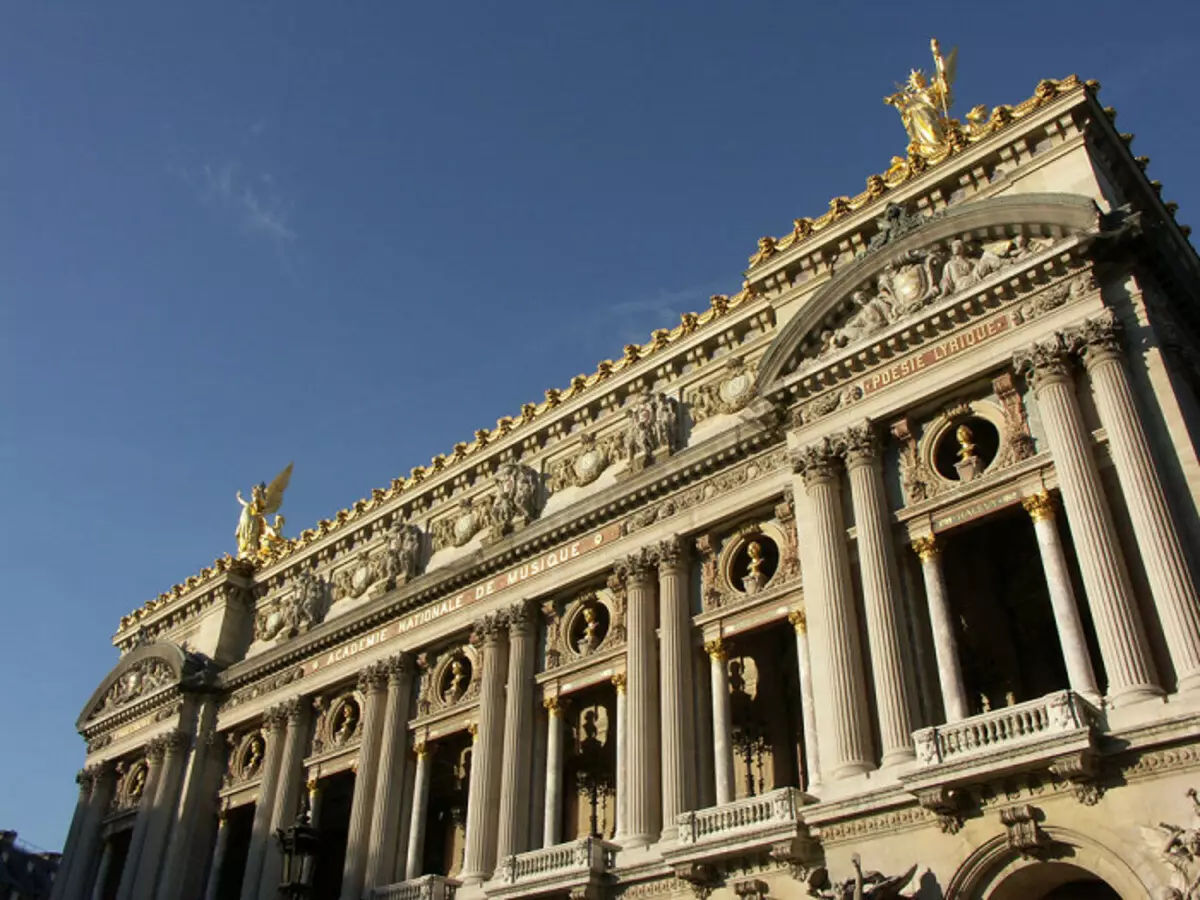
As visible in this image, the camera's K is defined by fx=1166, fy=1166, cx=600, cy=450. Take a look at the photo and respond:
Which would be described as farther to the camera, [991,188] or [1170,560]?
[991,188]

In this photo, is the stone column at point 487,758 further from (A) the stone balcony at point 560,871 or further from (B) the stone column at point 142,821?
(B) the stone column at point 142,821

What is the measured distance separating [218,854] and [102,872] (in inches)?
288

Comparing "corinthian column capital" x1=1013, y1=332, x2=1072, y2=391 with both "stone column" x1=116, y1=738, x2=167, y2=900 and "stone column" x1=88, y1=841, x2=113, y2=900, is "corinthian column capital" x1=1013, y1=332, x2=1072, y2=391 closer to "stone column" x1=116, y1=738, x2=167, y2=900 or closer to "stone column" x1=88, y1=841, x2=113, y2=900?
"stone column" x1=116, y1=738, x2=167, y2=900

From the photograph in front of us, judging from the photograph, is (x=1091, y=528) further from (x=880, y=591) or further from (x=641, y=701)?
(x=641, y=701)

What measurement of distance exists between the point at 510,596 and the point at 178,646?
1773 cm

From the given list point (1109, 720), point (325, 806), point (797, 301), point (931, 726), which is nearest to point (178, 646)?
point (325, 806)

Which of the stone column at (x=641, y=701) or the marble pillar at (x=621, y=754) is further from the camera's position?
the marble pillar at (x=621, y=754)

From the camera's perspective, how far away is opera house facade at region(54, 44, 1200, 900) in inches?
770

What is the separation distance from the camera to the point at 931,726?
68.9ft

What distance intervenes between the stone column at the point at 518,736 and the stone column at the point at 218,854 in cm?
1398

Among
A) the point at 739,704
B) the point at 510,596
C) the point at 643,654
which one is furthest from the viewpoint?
the point at 510,596

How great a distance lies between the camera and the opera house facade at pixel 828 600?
19.5 metres

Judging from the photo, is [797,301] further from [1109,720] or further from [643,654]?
[1109,720]

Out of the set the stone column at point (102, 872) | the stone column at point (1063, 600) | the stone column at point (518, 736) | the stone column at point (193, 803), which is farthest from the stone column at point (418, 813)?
the stone column at point (1063, 600)
